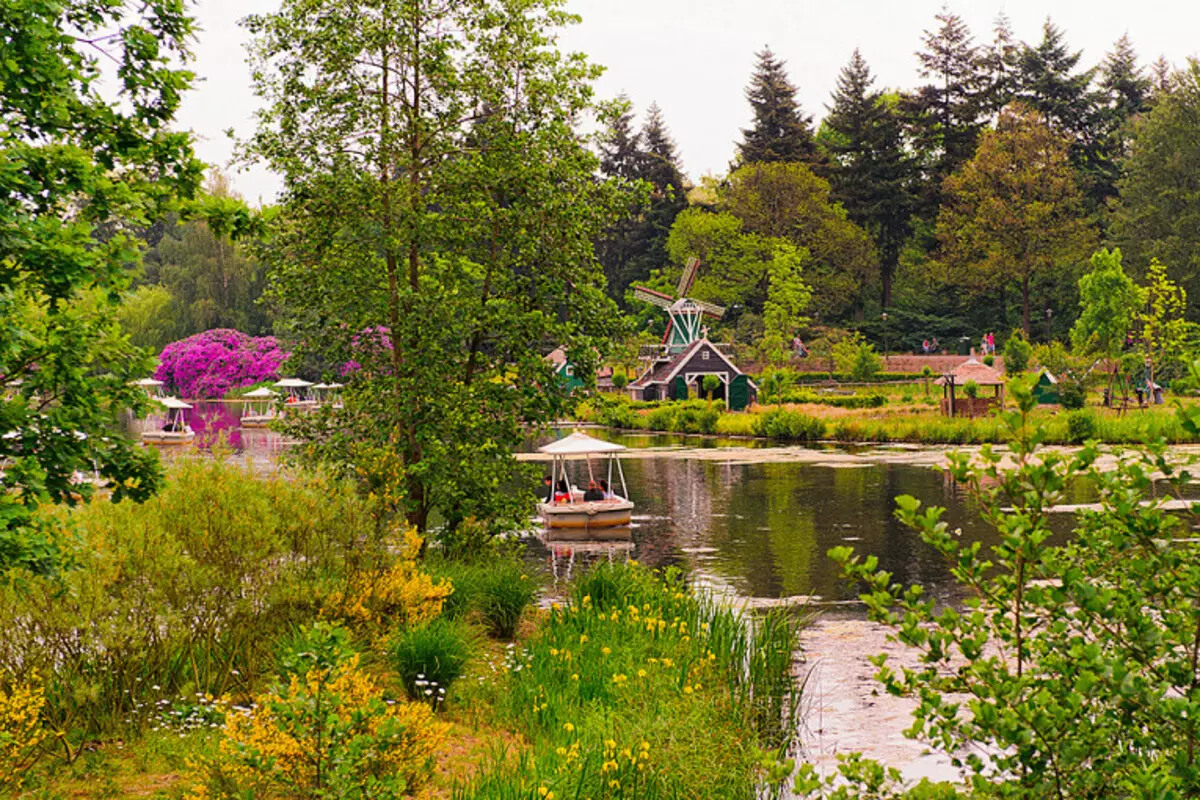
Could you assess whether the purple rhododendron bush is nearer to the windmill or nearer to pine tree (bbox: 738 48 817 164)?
the windmill

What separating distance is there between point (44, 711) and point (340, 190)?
22.6 ft

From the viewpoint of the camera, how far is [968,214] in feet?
246

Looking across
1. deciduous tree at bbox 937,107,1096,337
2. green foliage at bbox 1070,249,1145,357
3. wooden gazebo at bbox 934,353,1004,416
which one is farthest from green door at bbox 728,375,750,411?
deciduous tree at bbox 937,107,1096,337

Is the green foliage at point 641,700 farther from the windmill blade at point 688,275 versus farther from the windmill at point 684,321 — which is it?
the windmill blade at point 688,275

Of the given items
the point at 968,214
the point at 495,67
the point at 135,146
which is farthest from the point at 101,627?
the point at 968,214

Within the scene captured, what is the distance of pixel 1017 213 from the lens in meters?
71.9

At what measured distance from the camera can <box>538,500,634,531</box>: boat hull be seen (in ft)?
77.9

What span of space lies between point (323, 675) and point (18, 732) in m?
1.98

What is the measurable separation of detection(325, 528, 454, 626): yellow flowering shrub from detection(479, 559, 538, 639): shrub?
1559mm

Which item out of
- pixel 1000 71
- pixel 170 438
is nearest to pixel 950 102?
pixel 1000 71

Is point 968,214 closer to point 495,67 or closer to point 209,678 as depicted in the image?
point 495,67

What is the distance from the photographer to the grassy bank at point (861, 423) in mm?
37156

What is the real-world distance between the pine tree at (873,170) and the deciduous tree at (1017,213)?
5453mm

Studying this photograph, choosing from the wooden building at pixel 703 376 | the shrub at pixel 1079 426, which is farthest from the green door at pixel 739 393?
the shrub at pixel 1079 426
